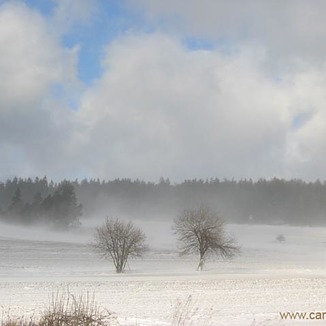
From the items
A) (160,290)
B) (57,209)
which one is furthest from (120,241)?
(57,209)

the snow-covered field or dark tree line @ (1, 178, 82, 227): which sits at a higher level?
dark tree line @ (1, 178, 82, 227)

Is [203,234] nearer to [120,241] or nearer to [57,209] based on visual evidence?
[120,241]

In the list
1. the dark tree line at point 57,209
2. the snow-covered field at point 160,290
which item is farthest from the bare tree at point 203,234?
the dark tree line at point 57,209

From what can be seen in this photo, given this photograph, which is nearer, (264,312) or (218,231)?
(264,312)

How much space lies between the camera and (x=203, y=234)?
6081 cm

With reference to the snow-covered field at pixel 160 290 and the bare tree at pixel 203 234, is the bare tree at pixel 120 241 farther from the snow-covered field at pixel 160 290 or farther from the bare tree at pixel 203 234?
the bare tree at pixel 203 234

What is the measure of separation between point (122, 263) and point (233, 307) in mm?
35031

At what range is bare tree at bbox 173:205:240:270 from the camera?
60781 mm

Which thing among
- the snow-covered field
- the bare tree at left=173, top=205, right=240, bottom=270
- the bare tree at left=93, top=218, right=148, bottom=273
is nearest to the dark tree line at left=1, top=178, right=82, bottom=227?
the snow-covered field

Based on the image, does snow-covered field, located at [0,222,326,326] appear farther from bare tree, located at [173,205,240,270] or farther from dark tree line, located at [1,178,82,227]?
dark tree line, located at [1,178,82,227]

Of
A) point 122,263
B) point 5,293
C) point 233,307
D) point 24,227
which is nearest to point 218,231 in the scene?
point 122,263

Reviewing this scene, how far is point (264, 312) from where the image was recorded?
18.9 metres

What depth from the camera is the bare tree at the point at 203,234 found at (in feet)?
199

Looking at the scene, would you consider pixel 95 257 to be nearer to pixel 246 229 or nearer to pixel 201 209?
pixel 201 209
